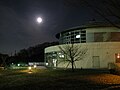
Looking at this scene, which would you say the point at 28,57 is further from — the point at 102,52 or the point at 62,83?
the point at 62,83

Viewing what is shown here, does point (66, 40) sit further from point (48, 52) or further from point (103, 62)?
point (103, 62)

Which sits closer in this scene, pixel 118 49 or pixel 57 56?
pixel 118 49

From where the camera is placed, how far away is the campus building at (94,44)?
49378 mm

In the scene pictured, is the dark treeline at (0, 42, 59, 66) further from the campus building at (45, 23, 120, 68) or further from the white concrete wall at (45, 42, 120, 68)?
the white concrete wall at (45, 42, 120, 68)

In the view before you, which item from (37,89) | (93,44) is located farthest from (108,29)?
(37,89)

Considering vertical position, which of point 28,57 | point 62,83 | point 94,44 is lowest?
point 62,83

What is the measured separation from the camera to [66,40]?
61.2 metres

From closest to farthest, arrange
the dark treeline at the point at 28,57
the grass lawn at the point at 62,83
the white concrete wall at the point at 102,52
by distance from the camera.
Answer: the grass lawn at the point at 62,83 → the white concrete wall at the point at 102,52 → the dark treeline at the point at 28,57

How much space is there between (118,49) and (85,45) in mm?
6437

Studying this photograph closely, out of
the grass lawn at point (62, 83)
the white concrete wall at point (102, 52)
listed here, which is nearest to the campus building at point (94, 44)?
the white concrete wall at point (102, 52)

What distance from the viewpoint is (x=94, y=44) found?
166 feet

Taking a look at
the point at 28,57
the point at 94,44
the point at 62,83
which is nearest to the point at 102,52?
the point at 94,44

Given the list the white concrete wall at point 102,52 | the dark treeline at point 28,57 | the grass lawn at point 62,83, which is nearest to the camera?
the grass lawn at point 62,83

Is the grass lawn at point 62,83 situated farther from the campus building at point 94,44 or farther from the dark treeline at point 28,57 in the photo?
the dark treeline at point 28,57
